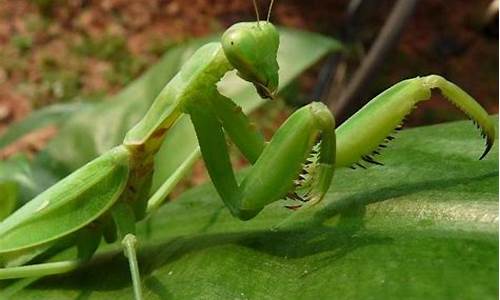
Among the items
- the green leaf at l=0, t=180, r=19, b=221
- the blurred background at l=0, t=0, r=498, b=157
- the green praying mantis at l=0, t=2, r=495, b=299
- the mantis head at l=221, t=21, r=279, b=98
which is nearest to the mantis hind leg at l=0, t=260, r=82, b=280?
the green praying mantis at l=0, t=2, r=495, b=299

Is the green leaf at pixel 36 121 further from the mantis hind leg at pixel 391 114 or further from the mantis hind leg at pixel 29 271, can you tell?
the mantis hind leg at pixel 391 114

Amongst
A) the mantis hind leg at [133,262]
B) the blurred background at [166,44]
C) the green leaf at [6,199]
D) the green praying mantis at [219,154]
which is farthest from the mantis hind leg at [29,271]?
the blurred background at [166,44]

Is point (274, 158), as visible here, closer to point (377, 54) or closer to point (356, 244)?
point (356, 244)

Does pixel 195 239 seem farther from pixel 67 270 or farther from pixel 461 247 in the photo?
pixel 461 247

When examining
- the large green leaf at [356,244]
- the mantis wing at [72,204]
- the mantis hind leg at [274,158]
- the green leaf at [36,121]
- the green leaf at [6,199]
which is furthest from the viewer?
the green leaf at [36,121]

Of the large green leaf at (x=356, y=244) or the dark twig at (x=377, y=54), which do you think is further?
the dark twig at (x=377, y=54)

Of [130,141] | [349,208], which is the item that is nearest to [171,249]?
[130,141]

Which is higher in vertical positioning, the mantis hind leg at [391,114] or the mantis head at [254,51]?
A: the mantis head at [254,51]
